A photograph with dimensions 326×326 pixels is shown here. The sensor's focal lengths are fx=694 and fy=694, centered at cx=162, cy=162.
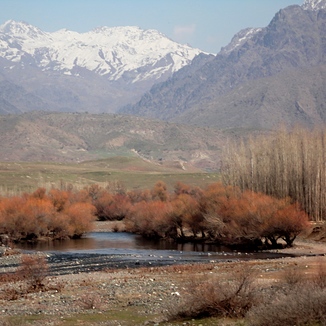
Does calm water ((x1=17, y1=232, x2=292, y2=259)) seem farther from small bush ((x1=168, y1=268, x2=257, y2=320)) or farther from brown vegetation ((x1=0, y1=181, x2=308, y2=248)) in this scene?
small bush ((x1=168, y1=268, x2=257, y2=320))

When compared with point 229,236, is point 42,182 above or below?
above

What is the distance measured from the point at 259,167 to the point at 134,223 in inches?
849

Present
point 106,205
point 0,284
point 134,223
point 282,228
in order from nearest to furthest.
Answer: point 0,284
point 282,228
point 134,223
point 106,205

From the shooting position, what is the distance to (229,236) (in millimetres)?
74625

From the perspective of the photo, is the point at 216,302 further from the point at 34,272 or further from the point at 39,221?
the point at 39,221

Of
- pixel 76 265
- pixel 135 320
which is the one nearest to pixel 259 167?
pixel 76 265

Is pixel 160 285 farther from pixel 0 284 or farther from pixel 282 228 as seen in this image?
pixel 282 228

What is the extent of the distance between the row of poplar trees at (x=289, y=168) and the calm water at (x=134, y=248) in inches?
533

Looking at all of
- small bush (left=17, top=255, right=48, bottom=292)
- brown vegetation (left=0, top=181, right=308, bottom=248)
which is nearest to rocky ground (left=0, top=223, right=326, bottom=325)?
small bush (left=17, top=255, right=48, bottom=292)

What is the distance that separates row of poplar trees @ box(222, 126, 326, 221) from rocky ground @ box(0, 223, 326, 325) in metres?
33.2

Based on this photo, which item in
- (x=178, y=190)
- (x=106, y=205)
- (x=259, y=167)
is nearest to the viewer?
(x=259, y=167)

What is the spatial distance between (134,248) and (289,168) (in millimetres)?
22110

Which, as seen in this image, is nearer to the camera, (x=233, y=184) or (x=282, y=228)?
(x=282, y=228)

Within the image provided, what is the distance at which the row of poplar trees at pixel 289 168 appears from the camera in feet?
260
